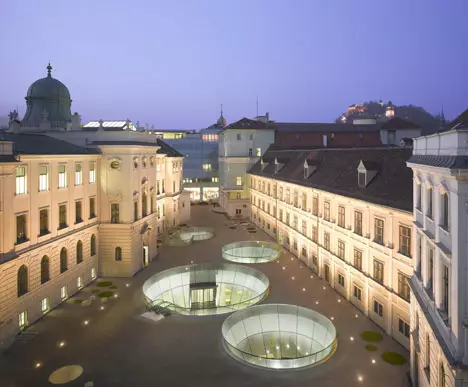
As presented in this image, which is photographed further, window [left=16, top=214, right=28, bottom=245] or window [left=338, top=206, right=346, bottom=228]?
window [left=338, top=206, right=346, bottom=228]

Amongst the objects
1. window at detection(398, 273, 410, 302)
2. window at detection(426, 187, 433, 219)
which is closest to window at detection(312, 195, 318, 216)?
window at detection(398, 273, 410, 302)

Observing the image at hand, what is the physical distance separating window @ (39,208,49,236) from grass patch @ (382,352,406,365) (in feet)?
88.4

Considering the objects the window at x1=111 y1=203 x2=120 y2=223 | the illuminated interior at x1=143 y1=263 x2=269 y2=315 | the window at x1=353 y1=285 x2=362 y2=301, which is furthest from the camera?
the window at x1=111 y1=203 x2=120 y2=223

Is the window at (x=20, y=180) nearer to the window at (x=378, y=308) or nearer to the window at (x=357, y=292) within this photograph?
the window at (x=357, y=292)

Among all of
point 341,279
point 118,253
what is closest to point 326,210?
point 341,279

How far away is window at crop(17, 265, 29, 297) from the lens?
27266 mm

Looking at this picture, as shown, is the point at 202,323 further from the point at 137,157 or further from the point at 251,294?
the point at 137,157

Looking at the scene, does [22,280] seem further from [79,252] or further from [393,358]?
[393,358]

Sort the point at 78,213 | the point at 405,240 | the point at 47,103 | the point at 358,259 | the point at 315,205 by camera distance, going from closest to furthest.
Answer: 1. the point at 405,240
2. the point at 358,259
3. the point at 78,213
4. the point at 315,205
5. the point at 47,103

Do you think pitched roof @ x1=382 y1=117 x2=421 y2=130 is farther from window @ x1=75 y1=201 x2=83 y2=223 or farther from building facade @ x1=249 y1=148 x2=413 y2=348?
window @ x1=75 y1=201 x2=83 y2=223

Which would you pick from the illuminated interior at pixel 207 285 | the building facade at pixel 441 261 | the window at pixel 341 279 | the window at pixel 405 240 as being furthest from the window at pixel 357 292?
the building facade at pixel 441 261

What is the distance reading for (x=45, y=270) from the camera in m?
30.5

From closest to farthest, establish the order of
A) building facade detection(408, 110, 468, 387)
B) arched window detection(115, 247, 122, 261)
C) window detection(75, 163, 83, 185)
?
1. building facade detection(408, 110, 468, 387)
2. window detection(75, 163, 83, 185)
3. arched window detection(115, 247, 122, 261)

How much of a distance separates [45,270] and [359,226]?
1036 inches
